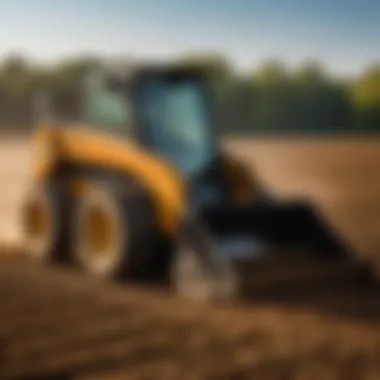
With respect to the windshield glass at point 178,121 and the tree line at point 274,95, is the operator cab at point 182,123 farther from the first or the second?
the tree line at point 274,95

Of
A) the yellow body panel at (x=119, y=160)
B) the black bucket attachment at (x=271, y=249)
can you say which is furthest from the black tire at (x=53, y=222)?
the black bucket attachment at (x=271, y=249)

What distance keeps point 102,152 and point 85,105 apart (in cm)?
35

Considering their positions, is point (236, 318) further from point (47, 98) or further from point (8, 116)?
point (8, 116)

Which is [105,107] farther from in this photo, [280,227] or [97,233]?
[280,227]

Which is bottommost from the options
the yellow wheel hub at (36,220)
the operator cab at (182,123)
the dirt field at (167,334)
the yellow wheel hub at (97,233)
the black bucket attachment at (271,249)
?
the dirt field at (167,334)

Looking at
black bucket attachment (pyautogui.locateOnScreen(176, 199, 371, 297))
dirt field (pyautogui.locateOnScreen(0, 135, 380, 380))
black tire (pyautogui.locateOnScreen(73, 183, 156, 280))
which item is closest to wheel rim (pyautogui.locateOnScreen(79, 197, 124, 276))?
black tire (pyautogui.locateOnScreen(73, 183, 156, 280))

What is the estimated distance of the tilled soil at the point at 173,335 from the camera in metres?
2.49

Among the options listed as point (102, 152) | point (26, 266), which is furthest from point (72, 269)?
point (102, 152)

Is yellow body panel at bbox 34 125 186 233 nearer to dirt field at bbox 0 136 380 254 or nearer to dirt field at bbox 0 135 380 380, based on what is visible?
dirt field at bbox 0 135 380 380

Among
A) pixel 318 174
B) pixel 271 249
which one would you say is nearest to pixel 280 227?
pixel 271 249

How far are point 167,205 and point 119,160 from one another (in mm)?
351

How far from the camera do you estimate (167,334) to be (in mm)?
2844

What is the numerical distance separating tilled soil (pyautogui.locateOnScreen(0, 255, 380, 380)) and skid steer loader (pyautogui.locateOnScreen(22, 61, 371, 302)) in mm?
138

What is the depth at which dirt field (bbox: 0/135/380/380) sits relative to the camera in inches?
98.1
